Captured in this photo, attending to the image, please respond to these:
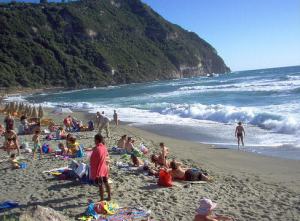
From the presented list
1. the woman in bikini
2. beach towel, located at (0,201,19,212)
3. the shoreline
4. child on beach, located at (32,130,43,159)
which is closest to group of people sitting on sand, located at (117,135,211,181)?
child on beach, located at (32,130,43,159)

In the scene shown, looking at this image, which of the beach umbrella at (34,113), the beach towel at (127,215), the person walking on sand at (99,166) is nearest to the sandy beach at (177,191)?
the beach towel at (127,215)

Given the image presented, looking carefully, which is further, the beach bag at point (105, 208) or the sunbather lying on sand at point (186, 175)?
the sunbather lying on sand at point (186, 175)

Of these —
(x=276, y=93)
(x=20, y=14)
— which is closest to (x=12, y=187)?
(x=276, y=93)

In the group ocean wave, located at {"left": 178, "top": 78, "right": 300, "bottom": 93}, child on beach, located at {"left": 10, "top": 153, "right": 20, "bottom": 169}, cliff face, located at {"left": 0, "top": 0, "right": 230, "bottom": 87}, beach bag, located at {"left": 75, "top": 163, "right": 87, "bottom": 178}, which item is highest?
cliff face, located at {"left": 0, "top": 0, "right": 230, "bottom": 87}

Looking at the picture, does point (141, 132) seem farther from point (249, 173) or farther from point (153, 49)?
point (153, 49)

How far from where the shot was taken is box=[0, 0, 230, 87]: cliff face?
93.8 meters

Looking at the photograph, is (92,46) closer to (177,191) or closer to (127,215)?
(177,191)

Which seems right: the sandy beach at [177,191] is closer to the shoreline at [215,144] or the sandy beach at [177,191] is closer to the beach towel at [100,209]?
the beach towel at [100,209]

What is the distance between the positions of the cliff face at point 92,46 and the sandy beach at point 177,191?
248 ft

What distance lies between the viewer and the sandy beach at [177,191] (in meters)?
7.76

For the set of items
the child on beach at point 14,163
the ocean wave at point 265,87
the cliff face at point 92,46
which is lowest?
the child on beach at point 14,163

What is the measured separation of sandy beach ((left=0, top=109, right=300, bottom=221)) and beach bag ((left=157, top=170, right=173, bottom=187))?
130mm

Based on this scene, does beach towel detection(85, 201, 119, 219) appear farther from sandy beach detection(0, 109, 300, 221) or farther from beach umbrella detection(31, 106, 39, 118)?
beach umbrella detection(31, 106, 39, 118)

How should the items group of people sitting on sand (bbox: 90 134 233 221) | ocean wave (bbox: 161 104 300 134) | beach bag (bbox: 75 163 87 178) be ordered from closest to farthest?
group of people sitting on sand (bbox: 90 134 233 221), beach bag (bbox: 75 163 87 178), ocean wave (bbox: 161 104 300 134)
